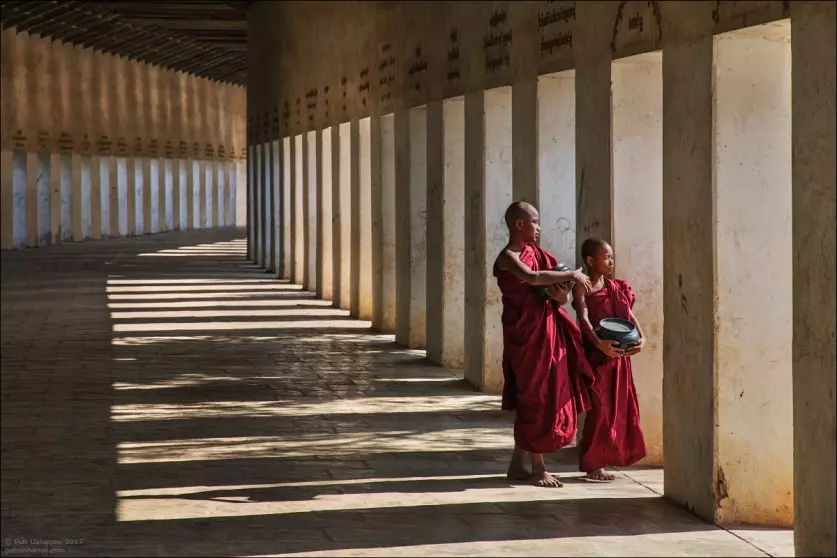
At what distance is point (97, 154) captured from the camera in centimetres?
4512

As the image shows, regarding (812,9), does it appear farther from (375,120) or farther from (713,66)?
(375,120)

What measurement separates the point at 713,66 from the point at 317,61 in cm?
1655

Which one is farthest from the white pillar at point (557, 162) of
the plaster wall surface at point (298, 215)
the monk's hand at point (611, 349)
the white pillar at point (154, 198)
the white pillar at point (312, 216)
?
the white pillar at point (154, 198)

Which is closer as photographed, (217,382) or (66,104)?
→ (217,382)

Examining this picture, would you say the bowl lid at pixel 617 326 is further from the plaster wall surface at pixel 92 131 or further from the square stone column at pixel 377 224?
the plaster wall surface at pixel 92 131

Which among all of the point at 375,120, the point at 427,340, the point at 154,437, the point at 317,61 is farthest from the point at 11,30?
the point at 154,437

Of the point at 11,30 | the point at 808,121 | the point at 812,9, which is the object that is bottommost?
the point at 808,121

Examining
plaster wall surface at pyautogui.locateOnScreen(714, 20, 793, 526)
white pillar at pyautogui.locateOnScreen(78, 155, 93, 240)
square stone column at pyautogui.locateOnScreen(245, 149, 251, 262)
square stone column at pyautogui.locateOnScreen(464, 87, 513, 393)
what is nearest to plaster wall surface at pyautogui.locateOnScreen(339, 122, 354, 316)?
square stone column at pyautogui.locateOnScreen(464, 87, 513, 393)

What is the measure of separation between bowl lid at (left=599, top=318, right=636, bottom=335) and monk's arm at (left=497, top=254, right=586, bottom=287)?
0.38 m

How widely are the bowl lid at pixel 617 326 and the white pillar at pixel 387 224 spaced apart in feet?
32.4

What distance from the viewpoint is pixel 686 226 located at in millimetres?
8406

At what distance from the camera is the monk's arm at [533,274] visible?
8.77 m

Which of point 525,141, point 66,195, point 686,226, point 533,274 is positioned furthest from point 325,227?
point 66,195

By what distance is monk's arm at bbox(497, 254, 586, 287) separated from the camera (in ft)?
28.8
